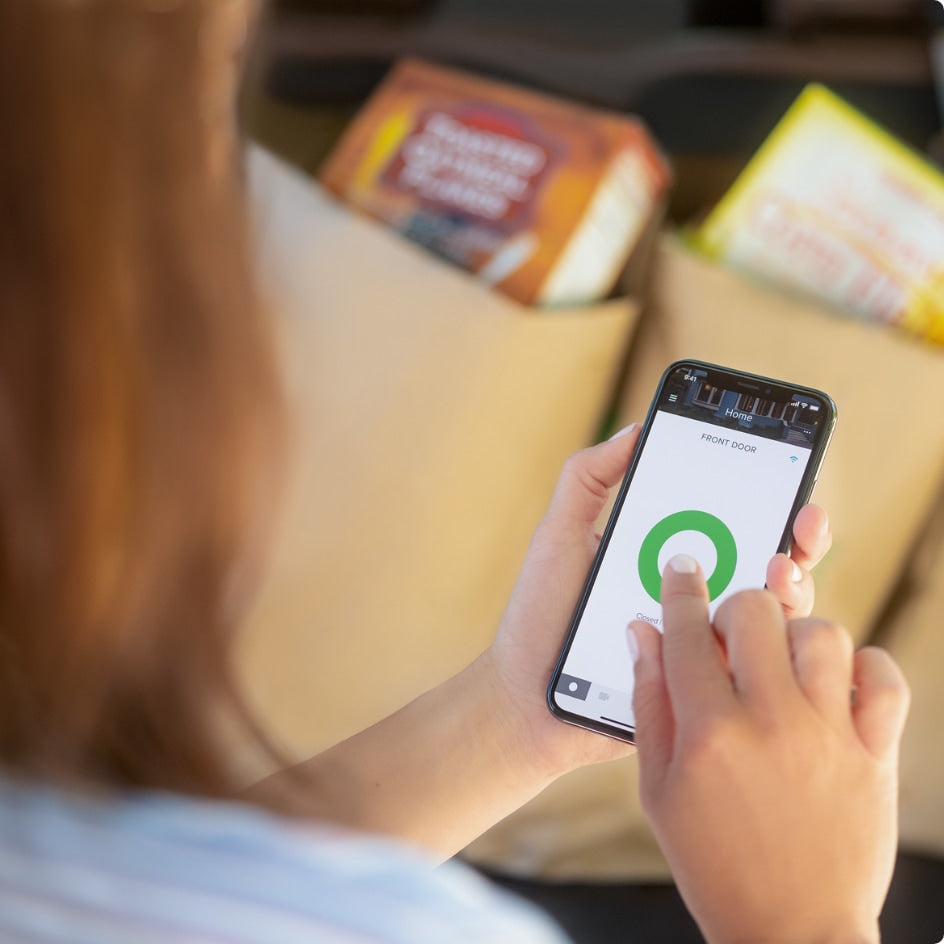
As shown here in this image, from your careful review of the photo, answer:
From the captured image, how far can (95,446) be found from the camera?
0.24m

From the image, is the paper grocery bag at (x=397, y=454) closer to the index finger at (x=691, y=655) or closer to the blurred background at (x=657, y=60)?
the blurred background at (x=657, y=60)

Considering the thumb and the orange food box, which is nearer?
the thumb

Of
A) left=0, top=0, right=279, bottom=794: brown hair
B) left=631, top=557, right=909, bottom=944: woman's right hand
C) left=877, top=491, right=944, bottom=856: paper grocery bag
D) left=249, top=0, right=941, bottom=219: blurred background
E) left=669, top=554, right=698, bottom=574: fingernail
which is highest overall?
left=249, top=0, right=941, bottom=219: blurred background

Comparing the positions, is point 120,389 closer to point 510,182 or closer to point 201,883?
point 201,883

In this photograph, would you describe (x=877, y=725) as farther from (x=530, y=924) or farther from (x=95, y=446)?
(x=95, y=446)

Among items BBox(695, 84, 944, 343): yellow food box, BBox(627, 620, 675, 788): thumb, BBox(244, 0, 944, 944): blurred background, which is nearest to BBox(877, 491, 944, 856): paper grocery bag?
BBox(244, 0, 944, 944): blurred background

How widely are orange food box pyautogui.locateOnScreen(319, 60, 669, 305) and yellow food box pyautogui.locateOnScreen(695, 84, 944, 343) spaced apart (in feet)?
0.22

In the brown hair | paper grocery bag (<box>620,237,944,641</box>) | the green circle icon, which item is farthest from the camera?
paper grocery bag (<box>620,237,944,641</box>)

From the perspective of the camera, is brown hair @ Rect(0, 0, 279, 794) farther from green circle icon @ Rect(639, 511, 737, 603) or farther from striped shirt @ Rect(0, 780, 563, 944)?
green circle icon @ Rect(639, 511, 737, 603)

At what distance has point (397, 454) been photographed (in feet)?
2.08

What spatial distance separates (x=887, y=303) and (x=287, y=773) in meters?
0.46

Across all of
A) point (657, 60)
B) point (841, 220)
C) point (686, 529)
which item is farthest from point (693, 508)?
point (657, 60)

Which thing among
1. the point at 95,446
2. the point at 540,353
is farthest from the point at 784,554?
the point at 95,446

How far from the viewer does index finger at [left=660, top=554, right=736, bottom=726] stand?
34 centimetres
